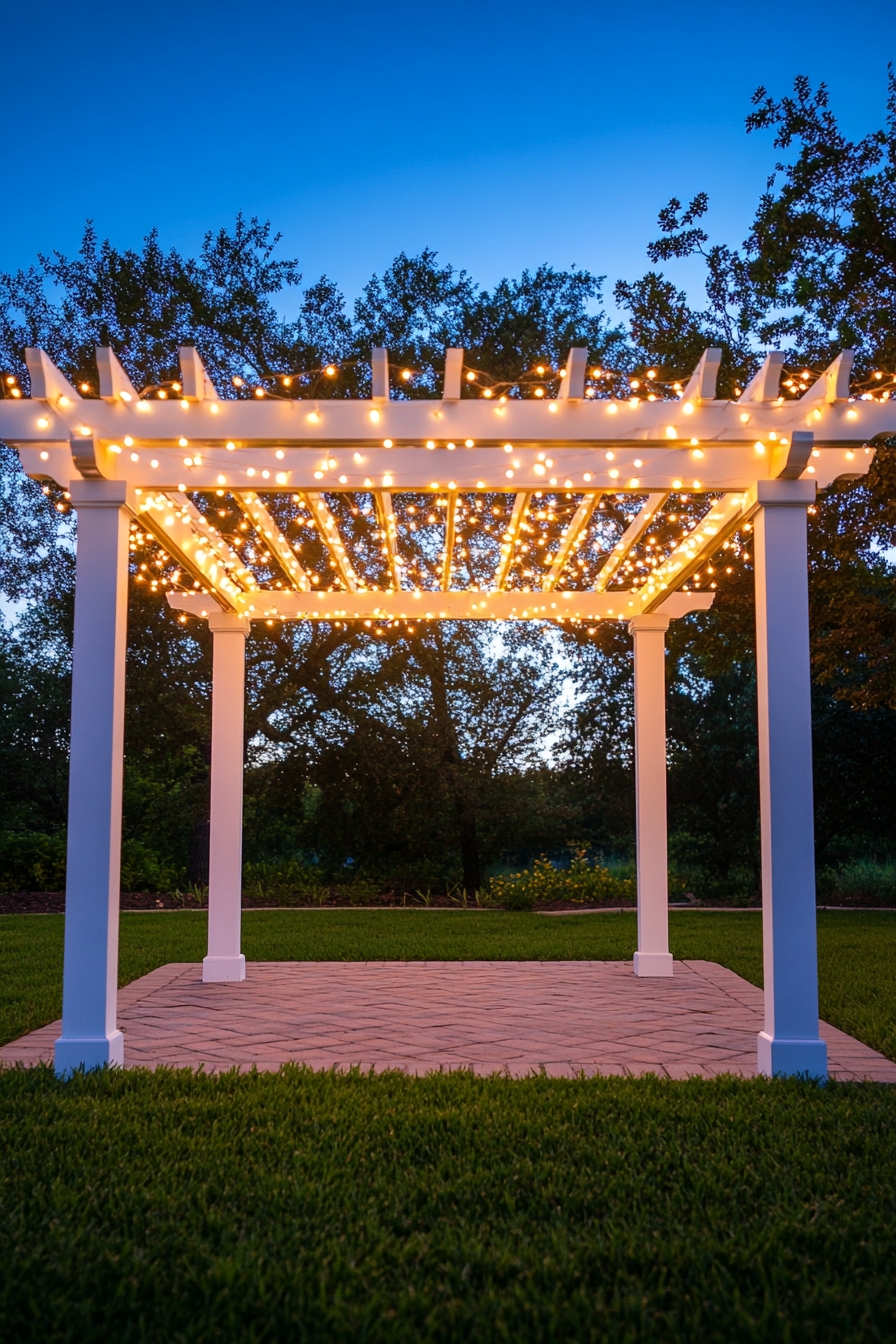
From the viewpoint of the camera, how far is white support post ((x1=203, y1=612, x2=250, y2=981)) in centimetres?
736

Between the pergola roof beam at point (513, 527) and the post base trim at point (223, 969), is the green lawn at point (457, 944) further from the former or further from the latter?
the pergola roof beam at point (513, 527)

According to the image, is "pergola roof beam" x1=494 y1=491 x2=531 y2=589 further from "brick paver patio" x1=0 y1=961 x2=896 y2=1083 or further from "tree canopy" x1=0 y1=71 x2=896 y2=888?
"tree canopy" x1=0 y1=71 x2=896 y2=888

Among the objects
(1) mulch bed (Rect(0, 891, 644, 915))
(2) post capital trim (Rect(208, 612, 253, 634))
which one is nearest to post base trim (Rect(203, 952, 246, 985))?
(2) post capital trim (Rect(208, 612, 253, 634))

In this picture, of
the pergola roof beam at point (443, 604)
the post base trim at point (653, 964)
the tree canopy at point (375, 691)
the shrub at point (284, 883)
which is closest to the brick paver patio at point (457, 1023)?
the post base trim at point (653, 964)

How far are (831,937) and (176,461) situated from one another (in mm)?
8225

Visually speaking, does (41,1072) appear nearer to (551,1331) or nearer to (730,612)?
(551,1331)

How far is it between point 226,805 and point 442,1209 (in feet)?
16.2

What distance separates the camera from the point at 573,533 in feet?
19.9

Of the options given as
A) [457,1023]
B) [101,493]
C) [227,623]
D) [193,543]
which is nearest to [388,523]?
[193,543]

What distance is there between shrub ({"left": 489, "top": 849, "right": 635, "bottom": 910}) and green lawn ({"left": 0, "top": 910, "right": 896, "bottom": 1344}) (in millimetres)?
9259

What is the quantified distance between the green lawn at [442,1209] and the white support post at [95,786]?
0.29 meters

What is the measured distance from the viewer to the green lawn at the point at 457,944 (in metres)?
6.33

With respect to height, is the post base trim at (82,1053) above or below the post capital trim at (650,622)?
below

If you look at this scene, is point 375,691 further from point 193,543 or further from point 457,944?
point 193,543
